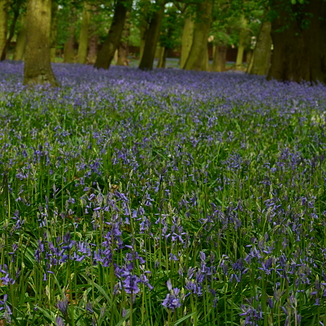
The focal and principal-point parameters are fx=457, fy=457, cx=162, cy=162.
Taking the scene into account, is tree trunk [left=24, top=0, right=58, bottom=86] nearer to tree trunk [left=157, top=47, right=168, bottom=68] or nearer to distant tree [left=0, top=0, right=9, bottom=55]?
distant tree [left=0, top=0, right=9, bottom=55]

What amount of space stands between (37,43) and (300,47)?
966 centimetres

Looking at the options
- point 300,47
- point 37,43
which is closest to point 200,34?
point 300,47

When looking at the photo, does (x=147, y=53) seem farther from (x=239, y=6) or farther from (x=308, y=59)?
(x=308, y=59)

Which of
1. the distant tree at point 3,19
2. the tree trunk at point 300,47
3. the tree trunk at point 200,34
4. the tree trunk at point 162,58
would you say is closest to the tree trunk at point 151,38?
the tree trunk at point 200,34

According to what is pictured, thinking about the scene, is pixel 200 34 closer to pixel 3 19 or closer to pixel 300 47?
pixel 300 47

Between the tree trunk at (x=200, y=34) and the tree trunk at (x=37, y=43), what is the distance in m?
12.5

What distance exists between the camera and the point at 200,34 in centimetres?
2438

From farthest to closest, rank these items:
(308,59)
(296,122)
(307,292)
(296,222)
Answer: (308,59) < (296,122) < (296,222) < (307,292)

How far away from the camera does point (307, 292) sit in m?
2.45

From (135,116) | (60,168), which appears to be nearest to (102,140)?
(60,168)

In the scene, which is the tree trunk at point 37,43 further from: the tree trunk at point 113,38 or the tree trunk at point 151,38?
the tree trunk at point 151,38

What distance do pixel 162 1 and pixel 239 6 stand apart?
350 centimetres

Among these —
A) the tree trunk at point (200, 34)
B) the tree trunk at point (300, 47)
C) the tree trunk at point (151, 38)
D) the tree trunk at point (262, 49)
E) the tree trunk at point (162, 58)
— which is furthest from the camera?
the tree trunk at point (162, 58)

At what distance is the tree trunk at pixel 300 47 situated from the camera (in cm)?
1639
